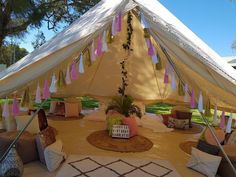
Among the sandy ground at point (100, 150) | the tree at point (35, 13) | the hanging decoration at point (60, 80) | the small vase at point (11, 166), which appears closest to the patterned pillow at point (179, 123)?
the sandy ground at point (100, 150)

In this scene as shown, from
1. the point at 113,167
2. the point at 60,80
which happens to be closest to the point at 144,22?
the point at 60,80

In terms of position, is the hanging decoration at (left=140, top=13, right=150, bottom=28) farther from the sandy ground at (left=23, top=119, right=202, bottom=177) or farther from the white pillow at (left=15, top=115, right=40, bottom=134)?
the white pillow at (left=15, top=115, right=40, bottom=134)

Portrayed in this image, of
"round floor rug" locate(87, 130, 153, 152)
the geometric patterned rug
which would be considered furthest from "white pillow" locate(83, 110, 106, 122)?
the geometric patterned rug

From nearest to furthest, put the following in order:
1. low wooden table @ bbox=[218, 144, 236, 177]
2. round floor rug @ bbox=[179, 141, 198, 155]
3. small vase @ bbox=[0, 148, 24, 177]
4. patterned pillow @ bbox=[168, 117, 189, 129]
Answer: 1. small vase @ bbox=[0, 148, 24, 177]
2. low wooden table @ bbox=[218, 144, 236, 177]
3. round floor rug @ bbox=[179, 141, 198, 155]
4. patterned pillow @ bbox=[168, 117, 189, 129]

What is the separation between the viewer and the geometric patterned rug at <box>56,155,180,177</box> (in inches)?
127

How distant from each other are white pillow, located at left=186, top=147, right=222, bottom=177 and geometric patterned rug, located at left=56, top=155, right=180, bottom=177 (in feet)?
0.99

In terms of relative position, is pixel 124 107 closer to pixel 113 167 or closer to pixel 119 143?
pixel 119 143

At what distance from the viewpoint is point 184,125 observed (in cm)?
558

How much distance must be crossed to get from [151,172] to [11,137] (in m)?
1.88

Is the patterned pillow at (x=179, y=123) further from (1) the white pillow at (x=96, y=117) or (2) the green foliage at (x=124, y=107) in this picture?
(1) the white pillow at (x=96, y=117)

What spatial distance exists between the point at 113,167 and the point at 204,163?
1.19 m

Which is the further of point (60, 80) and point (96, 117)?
point (96, 117)

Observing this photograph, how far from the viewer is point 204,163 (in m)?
3.36

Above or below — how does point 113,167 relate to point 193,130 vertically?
below
